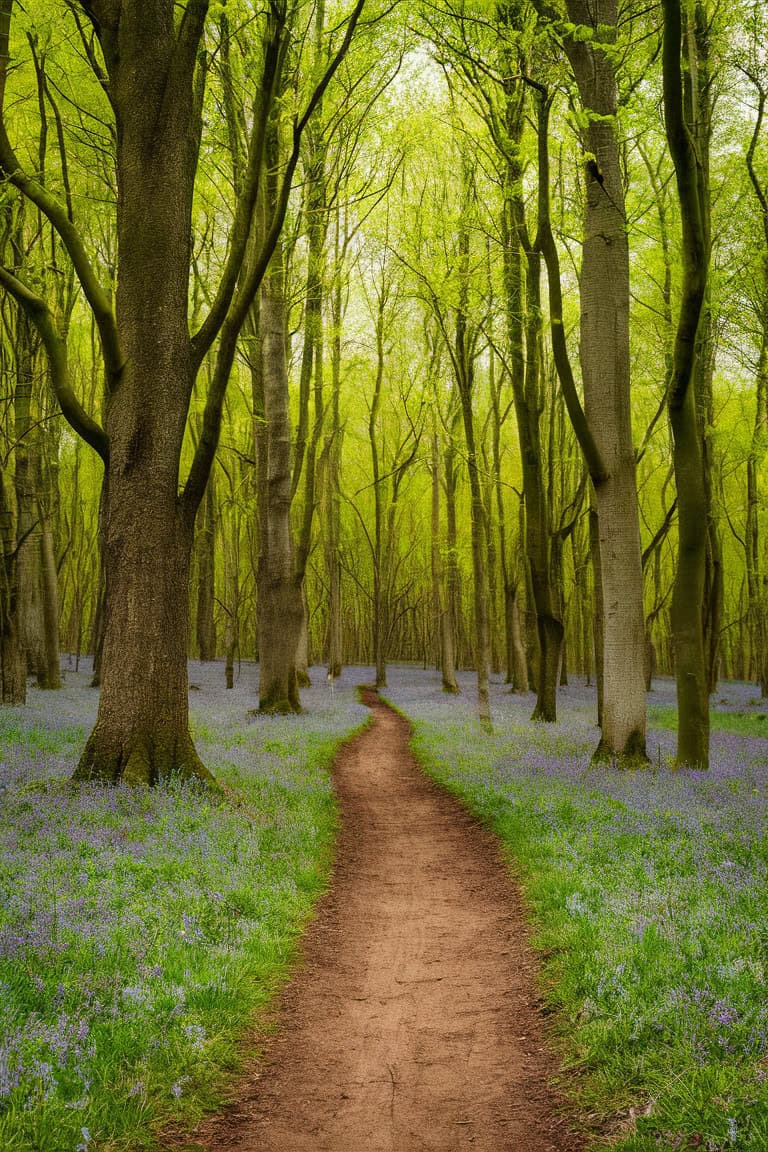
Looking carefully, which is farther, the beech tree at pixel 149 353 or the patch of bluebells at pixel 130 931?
the beech tree at pixel 149 353

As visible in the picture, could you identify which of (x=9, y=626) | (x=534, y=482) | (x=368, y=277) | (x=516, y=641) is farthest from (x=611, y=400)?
(x=368, y=277)

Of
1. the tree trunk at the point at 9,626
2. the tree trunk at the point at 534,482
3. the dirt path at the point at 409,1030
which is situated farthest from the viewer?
the tree trunk at the point at 534,482

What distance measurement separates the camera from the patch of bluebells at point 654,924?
352 centimetres

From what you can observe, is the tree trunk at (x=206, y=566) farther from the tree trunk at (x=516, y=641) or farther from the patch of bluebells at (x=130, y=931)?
the patch of bluebells at (x=130, y=931)

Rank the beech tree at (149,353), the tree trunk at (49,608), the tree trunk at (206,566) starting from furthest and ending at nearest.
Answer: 1. the tree trunk at (206,566)
2. the tree trunk at (49,608)
3. the beech tree at (149,353)

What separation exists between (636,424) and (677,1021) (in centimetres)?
3090

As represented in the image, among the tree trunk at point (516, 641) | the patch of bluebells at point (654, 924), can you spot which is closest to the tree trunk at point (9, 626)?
the patch of bluebells at point (654, 924)

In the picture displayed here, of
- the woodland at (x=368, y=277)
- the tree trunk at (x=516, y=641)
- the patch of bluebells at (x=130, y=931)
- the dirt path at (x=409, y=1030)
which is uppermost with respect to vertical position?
the woodland at (x=368, y=277)

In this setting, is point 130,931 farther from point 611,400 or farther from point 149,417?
point 611,400

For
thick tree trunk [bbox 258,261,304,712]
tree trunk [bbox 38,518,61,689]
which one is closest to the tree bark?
thick tree trunk [bbox 258,261,304,712]

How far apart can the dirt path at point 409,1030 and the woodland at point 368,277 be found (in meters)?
3.18

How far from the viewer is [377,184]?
24.1 m

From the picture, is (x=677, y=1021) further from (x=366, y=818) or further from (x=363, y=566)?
(x=363, y=566)

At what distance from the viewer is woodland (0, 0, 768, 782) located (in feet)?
30.1
